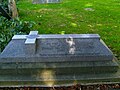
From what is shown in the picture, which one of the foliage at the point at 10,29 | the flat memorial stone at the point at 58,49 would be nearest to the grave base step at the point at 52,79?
the flat memorial stone at the point at 58,49

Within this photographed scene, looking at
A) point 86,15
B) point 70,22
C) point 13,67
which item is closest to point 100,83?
point 13,67

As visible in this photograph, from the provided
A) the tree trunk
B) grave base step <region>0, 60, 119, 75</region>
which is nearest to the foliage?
grave base step <region>0, 60, 119, 75</region>

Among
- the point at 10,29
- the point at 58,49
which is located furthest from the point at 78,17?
the point at 58,49

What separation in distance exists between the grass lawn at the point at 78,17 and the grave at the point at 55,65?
2.09 metres

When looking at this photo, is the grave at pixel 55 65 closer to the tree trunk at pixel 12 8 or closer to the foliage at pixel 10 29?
the foliage at pixel 10 29

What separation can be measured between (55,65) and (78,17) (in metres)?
6.87

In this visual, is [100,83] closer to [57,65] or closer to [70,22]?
[57,65]

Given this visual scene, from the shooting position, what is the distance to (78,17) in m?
12.8

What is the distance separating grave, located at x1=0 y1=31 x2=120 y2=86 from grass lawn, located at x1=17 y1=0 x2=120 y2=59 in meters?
2.09

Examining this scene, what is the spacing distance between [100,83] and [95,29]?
503 centimetres

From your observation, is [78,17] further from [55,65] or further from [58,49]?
[55,65]

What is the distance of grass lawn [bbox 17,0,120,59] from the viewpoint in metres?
10.4

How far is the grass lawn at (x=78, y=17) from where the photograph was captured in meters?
10.4

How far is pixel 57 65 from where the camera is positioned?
6.18m
